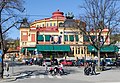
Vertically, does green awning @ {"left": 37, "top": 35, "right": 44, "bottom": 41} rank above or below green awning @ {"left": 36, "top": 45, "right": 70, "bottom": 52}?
above

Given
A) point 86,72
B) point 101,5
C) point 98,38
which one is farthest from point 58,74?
point 101,5

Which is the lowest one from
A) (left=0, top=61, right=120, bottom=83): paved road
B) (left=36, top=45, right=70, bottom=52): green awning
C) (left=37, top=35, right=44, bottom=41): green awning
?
(left=0, top=61, right=120, bottom=83): paved road

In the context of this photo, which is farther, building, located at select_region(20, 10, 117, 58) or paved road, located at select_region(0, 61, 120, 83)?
building, located at select_region(20, 10, 117, 58)

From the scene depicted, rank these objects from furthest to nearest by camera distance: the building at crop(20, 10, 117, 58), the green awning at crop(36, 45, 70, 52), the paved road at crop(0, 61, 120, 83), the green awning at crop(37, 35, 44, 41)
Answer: the green awning at crop(37, 35, 44, 41)
the building at crop(20, 10, 117, 58)
the green awning at crop(36, 45, 70, 52)
the paved road at crop(0, 61, 120, 83)

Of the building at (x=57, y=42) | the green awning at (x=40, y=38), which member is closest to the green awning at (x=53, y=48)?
the building at (x=57, y=42)

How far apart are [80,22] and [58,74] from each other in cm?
1226

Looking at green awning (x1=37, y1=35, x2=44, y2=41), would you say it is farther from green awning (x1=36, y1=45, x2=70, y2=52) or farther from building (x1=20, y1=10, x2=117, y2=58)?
green awning (x1=36, y1=45, x2=70, y2=52)

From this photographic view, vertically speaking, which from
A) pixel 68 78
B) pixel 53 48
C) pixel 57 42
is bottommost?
pixel 68 78

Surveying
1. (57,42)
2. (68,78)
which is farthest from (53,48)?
(68,78)

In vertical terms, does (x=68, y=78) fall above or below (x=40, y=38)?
below

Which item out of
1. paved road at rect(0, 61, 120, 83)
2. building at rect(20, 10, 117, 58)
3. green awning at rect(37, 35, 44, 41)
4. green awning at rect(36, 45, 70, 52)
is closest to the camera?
paved road at rect(0, 61, 120, 83)

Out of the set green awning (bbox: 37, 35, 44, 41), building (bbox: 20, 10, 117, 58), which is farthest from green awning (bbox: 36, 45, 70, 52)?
green awning (bbox: 37, 35, 44, 41)

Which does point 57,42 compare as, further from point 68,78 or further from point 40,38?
point 68,78

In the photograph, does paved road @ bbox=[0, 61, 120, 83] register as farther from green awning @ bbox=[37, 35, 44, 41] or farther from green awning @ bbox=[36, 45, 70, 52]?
green awning @ bbox=[37, 35, 44, 41]
